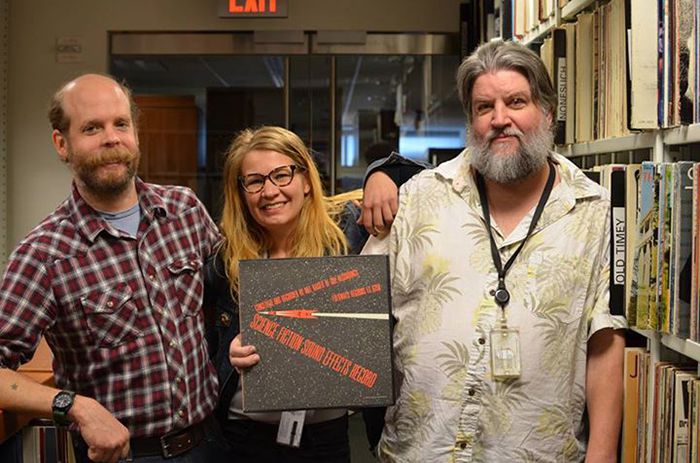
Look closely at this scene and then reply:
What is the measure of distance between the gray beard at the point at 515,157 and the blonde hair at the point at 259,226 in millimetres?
445

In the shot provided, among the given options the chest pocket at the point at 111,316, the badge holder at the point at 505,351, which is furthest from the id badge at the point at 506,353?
the chest pocket at the point at 111,316

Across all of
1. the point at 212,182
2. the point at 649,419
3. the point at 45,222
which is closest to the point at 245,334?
the point at 45,222

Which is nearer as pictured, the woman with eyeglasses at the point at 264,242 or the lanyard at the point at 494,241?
the lanyard at the point at 494,241

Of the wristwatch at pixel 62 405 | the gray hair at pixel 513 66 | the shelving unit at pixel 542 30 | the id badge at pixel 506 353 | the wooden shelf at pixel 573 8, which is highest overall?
the shelving unit at pixel 542 30

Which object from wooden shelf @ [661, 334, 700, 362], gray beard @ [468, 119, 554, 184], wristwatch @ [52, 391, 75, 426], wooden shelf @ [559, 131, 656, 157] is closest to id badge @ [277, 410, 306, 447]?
wristwatch @ [52, 391, 75, 426]

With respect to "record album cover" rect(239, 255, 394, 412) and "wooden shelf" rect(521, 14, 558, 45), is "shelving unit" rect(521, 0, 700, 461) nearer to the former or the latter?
"wooden shelf" rect(521, 14, 558, 45)

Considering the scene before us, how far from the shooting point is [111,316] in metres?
1.77

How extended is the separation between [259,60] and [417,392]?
12.2 ft

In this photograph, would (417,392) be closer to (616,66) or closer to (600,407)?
(600,407)

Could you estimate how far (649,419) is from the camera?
1771 millimetres

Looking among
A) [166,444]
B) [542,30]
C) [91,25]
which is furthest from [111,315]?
[91,25]

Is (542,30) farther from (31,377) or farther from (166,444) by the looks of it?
(31,377)

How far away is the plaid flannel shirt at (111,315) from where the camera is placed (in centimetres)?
173

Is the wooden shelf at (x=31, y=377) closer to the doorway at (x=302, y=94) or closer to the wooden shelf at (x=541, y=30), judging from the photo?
the wooden shelf at (x=541, y=30)
